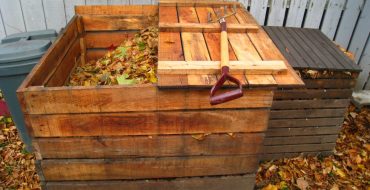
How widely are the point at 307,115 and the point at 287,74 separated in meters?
1.43

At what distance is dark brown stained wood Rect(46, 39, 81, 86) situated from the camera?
105 inches

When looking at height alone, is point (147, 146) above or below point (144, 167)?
above

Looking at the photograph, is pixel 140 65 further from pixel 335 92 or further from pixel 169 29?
pixel 335 92

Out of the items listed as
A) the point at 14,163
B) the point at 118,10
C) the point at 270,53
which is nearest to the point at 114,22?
the point at 118,10

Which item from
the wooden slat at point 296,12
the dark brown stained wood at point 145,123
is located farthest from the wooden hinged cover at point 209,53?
the wooden slat at point 296,12

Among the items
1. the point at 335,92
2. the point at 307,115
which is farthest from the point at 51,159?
the point at 335,92

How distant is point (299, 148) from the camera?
3791 mm

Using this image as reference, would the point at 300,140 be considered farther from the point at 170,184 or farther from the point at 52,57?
the point at 52,57

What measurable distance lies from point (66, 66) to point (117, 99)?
1.06 m

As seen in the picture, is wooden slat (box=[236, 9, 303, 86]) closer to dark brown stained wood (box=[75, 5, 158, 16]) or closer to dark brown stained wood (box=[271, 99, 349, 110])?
dark brown stained wood (box=[271, 99, 349, 110])

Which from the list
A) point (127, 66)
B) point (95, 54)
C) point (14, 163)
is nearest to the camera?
point (127, 66)

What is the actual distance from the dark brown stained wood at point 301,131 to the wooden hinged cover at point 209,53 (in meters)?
1.23

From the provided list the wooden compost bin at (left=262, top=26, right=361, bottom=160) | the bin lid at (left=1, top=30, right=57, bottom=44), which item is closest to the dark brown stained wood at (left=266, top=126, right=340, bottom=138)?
the wooden compost bin at (left=262, top=26, right=361, bottom=160)

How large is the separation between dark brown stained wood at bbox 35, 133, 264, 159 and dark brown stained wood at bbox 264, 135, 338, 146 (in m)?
1.24
